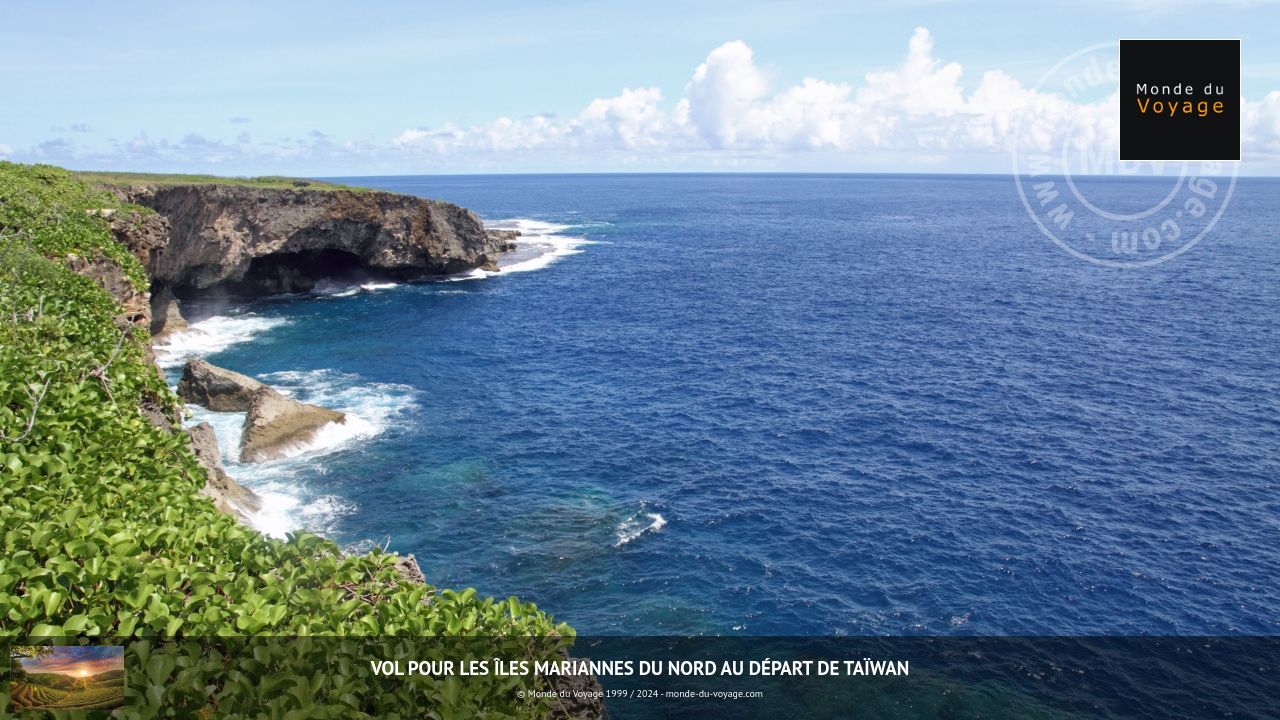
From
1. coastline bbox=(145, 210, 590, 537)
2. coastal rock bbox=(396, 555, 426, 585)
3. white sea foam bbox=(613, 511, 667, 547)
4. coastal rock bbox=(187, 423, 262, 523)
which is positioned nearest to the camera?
coastal rock bbox=(396, 555, 426, 585)

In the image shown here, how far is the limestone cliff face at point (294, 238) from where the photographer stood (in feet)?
287

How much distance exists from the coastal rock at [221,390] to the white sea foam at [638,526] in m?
31.0

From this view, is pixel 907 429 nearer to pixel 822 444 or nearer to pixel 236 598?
pixel 822 444

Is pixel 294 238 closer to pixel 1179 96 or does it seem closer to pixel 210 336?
pixel 210 336

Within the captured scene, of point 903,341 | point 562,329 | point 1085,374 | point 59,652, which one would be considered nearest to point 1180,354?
point 1085,374

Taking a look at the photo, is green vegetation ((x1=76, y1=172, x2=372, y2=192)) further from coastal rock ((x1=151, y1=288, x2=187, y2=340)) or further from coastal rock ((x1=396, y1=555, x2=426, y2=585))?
coastal rock ((x1=396, y1=555, x2=426, y2=585))

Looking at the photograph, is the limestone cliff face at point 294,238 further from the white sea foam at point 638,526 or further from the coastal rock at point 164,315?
the white sea foam at point 638,526

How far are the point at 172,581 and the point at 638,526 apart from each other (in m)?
32.9

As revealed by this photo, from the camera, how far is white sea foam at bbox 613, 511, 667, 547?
139ft

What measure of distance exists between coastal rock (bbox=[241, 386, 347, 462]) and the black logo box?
57.5 meters

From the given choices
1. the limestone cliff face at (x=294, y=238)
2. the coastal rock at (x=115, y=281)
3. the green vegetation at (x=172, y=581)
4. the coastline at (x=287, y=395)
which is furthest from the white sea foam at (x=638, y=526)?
the limestone cliff face at (x=294, y=238)

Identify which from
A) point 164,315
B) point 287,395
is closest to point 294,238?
point 164,315

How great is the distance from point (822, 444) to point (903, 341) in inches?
1162

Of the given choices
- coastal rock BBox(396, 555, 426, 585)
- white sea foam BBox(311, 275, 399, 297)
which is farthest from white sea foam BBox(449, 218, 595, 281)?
coastal rock BBox(396, 555, 426, 585)
